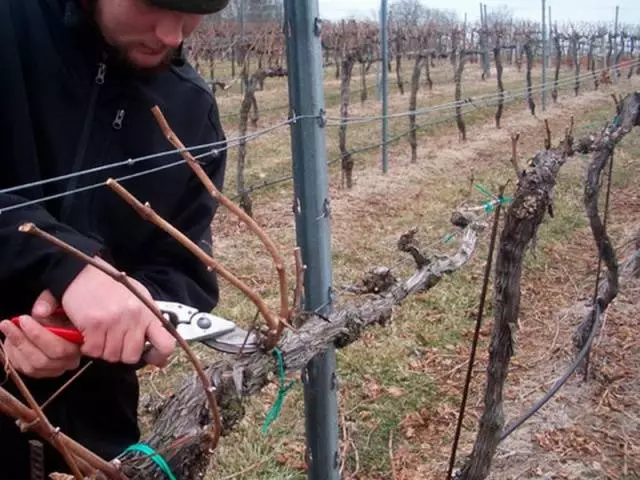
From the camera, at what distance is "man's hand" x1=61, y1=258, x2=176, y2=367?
2.97 feet

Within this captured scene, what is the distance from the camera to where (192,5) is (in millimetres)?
1149

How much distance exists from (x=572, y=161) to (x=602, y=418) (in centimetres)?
729

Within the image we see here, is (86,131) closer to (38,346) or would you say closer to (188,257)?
(188,257)

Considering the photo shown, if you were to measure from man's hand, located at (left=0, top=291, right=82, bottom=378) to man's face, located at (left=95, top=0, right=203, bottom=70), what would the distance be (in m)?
0.49

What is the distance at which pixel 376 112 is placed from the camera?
1631 cm

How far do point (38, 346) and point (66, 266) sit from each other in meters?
0.12

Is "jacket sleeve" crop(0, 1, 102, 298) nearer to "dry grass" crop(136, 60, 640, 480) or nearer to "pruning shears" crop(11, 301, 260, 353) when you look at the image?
"pruning shears" crop(11, 301, 260, 353)

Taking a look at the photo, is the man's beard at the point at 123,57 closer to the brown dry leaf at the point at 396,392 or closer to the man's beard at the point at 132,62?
the man's beard at the point at 132,62

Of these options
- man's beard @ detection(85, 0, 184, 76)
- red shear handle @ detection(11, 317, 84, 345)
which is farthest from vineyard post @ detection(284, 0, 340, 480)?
red shear handle @ detection(11, 317, 84, 345)

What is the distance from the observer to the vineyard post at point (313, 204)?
1.64 m

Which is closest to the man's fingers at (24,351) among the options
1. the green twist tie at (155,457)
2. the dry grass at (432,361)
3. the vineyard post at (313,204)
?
the green twist tie at (155,457)

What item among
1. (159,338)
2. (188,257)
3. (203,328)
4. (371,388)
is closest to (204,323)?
(203,328)

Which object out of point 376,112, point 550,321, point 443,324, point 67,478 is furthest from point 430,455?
point 376,112

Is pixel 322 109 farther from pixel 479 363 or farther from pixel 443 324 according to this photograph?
pixel 443 324
